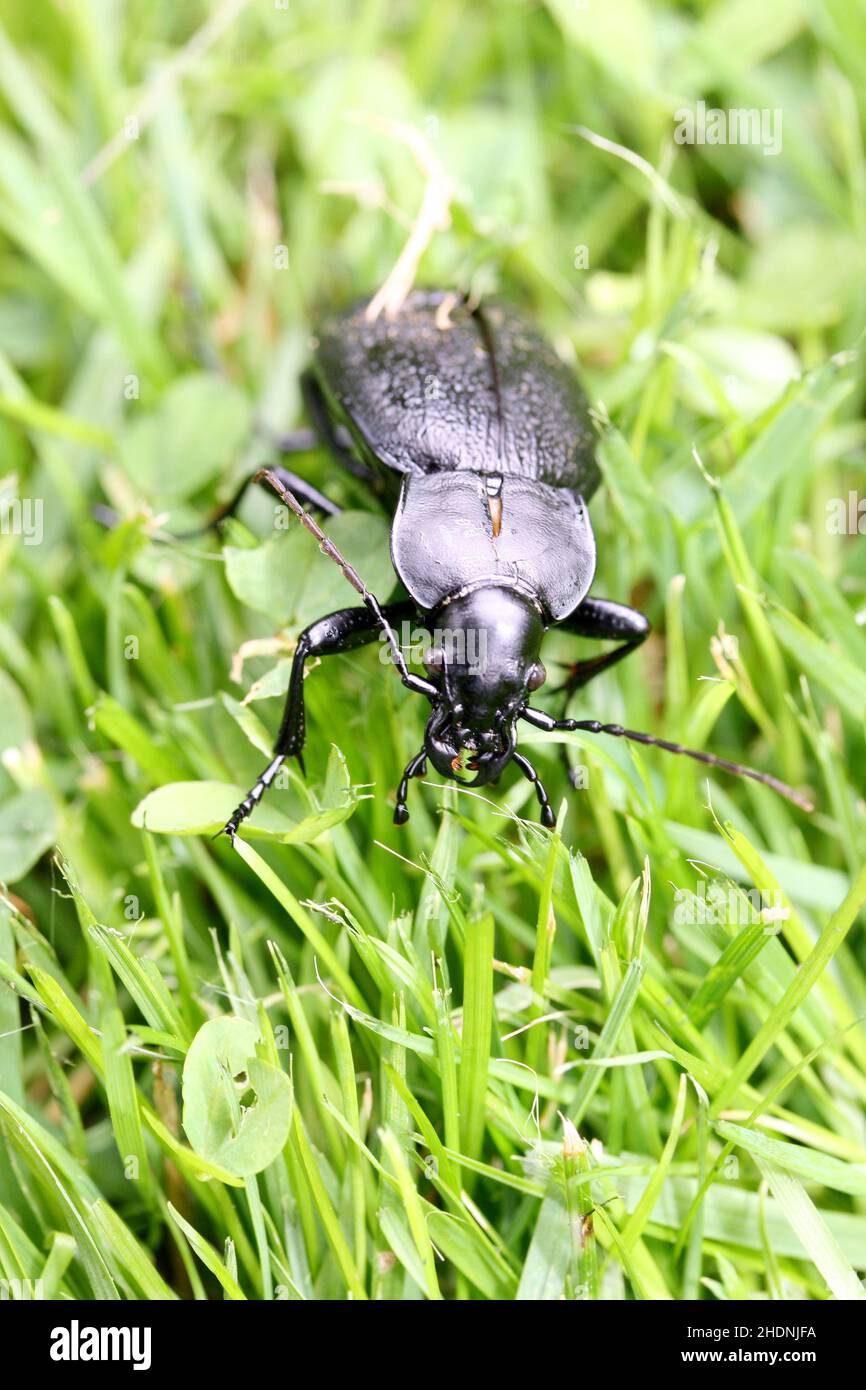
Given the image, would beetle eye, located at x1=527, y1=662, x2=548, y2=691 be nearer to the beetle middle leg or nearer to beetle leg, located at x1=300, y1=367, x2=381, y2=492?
the beetle middle leg

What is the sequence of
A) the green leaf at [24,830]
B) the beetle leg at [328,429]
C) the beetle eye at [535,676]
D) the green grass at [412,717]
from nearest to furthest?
the green grass at [412,717] → the beetle eye at [535,676] → the green leaf at [24,830] → the beetle leg at [328,429]

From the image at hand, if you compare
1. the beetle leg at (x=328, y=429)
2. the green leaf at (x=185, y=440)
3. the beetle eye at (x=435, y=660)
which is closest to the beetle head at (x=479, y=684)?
the beetle eye at (x=435, y=660)

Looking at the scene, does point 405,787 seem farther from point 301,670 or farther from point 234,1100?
point 234,1100

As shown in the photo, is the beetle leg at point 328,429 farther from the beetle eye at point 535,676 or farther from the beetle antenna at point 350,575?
the beetle eye at point 535,676

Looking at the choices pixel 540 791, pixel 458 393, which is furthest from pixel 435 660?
pixel 458 393

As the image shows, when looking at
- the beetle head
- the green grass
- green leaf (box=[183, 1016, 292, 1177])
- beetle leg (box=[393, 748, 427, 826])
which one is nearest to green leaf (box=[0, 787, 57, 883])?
the green grass

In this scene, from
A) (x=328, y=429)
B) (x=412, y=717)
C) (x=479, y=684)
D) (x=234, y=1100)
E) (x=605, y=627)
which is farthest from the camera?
(x=328, y=429)

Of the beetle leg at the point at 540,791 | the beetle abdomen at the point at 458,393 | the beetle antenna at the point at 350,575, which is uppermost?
the beetle abdomen at the point at 458,393
